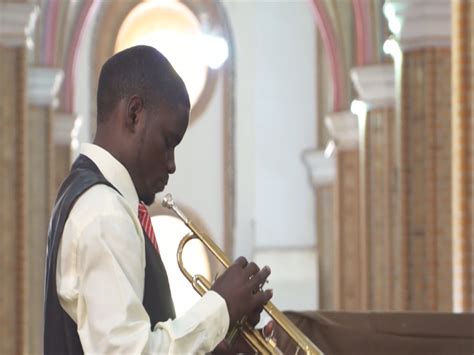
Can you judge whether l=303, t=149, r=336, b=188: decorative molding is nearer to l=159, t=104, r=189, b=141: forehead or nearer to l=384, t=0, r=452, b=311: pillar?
l=384, t=0, r=452, b=311: pillar

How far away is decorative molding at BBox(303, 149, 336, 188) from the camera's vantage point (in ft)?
88.9

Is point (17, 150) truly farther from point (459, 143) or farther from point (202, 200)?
point (202, 200)

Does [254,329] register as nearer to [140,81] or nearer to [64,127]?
[140,81]

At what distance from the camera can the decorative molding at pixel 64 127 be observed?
23.0m

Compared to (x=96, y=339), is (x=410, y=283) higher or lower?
lower

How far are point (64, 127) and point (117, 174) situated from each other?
1971 cm

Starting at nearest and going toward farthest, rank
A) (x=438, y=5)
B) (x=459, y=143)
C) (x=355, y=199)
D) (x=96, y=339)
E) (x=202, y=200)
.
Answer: (x=96, y=339) < (x=459, y=143) < (x=438, y=5) < (x=355, y=199) < (x=202, y=200)

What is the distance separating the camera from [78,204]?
3.49m

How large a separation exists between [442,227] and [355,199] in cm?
785

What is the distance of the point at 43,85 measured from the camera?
20062mm

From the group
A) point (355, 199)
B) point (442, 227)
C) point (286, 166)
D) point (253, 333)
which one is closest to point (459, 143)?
point (442, 227)

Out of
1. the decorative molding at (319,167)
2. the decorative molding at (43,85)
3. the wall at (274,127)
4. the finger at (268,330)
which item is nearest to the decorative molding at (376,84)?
the decorative molding at (43,85)

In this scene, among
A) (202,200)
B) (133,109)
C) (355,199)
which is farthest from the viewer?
(202,200)

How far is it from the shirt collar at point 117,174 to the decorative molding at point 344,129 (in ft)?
59.3
